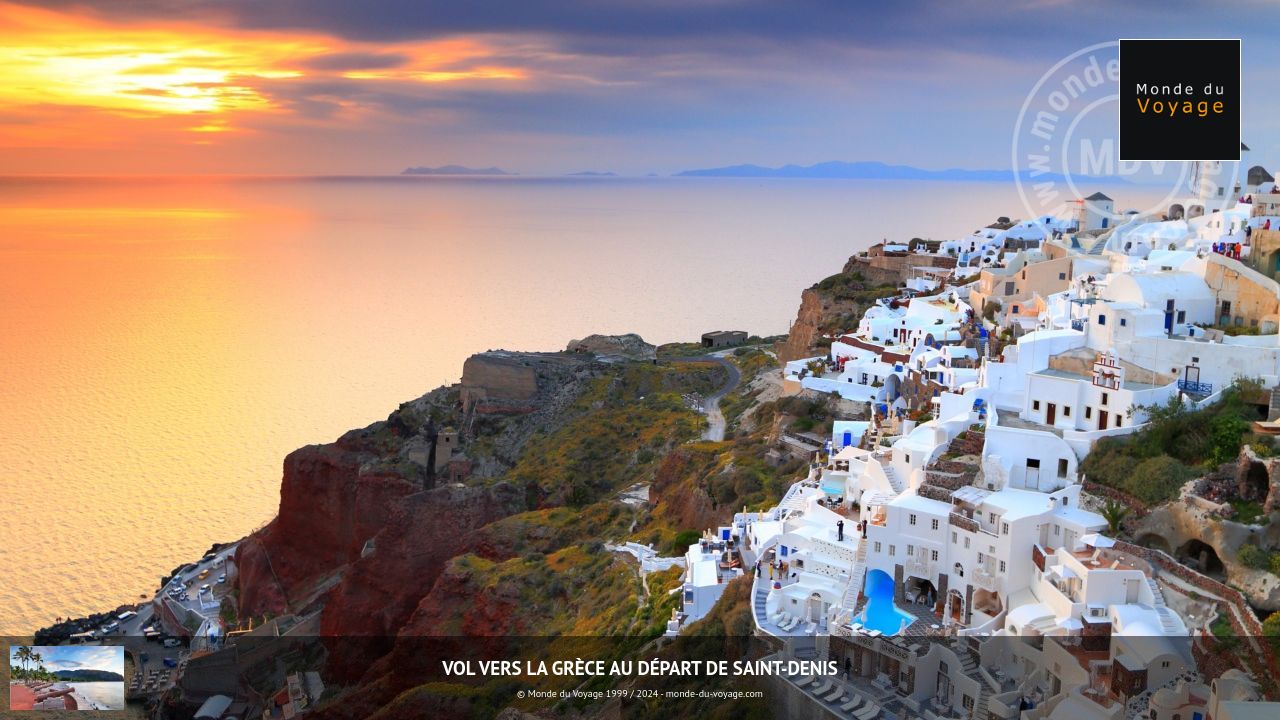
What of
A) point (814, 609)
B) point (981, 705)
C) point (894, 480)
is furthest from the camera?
point (894, 480)

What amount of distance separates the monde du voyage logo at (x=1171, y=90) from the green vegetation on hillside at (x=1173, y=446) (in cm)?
962

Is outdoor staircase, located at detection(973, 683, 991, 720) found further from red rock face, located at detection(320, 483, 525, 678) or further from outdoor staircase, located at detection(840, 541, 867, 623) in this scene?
red rock face, located at detection(320, 483, 525, 678)

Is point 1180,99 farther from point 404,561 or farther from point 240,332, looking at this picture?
point 240,332

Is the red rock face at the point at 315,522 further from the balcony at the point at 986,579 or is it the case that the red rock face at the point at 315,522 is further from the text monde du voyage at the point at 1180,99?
the text monde du voyage at the point at 1180,99

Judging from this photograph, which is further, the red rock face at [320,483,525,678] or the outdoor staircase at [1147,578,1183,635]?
the red rock face at [320,483,525,678]

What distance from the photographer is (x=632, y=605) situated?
24.4 meters

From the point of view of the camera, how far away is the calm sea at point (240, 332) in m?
48.7

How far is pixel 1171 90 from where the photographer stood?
92.5ft

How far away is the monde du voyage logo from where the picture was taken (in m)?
27.2

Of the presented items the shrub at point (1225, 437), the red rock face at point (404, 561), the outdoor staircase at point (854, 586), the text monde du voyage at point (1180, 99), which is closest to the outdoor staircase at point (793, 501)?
the outdoor staircase at point (854, 586)

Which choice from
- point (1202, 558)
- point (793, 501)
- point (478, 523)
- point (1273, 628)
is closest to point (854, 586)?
point (793, 501)

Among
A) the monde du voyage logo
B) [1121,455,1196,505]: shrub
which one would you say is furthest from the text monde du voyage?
[1121,455,1196,505]: shrub

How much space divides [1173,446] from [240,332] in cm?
8285

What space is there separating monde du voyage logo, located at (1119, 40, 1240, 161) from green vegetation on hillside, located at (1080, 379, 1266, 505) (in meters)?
9.62
